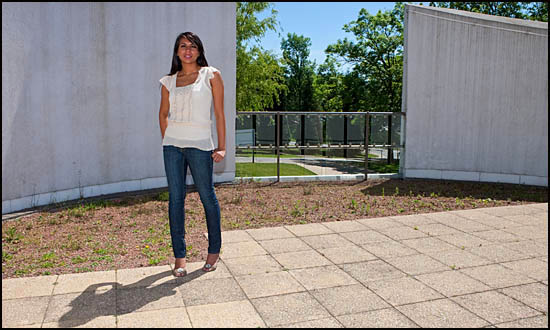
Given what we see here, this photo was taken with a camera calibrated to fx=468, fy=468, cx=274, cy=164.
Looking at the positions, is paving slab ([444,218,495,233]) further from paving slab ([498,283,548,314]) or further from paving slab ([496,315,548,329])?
paving slab ([496,315,548,329])

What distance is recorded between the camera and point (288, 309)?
354 cm

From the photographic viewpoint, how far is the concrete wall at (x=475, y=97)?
33.0 ft

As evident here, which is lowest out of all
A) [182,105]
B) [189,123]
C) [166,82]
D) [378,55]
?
[189,123]

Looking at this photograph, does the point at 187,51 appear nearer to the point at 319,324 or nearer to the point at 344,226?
the point at 319,324

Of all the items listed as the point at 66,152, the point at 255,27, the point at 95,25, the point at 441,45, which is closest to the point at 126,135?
the point at 66,152

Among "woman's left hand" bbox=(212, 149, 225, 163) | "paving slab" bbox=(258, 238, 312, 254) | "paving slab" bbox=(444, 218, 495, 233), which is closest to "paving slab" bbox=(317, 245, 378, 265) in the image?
"paving slab" bbox=(258, 238, 312, 254)

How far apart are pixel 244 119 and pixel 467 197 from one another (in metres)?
4.83

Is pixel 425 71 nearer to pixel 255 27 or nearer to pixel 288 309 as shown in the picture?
pixel 288 309

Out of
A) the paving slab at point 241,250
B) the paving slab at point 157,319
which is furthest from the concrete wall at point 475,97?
the paving slab at point 157,319

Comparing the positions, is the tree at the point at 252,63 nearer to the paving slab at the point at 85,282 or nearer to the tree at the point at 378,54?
the tree at the point at 378,54

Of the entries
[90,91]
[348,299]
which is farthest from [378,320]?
[90,91]

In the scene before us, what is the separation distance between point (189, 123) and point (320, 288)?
1.79 metres

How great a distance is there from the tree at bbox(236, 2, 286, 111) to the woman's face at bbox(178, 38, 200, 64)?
19350 mm

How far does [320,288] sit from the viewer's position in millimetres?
3973
